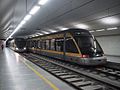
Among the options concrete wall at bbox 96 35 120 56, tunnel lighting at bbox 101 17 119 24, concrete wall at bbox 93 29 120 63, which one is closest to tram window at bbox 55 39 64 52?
tunnel lighting at bbox 101 17 119 24

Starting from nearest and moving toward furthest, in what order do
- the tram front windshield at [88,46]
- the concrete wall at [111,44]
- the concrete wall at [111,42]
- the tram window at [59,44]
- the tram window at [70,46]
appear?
1. the tram front windshield at [88,46]
2. the tram window at [70,46]
3. the tram window at [59,44]
4. the concrete wall at [111,42]
5. the concrete wall at [111,44]

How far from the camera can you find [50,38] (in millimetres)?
17641

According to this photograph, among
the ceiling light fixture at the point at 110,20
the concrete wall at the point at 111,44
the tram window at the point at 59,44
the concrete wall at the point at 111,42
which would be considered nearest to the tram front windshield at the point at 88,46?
the tram window at the point at 59,44

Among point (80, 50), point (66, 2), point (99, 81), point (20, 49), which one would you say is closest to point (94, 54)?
point (80, 50)

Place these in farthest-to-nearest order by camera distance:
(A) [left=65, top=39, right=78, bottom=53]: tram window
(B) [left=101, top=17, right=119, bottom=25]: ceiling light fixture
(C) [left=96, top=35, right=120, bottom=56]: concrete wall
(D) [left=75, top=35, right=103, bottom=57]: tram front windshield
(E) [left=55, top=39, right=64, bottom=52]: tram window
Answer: (C) [left=96, top=35, right=120, bottom=56]: concrete wall, (B) [left=101, top=17, right=119, bottom=25]: ceiling light fixture, (E) [left=55, top=39, right=64, bottom=52]: tram window, (A) [left=65, top=39, right=78, bottom=53]: tram window, (D) [left=75, top=35, right=103, bottom=57]: tram front windshield

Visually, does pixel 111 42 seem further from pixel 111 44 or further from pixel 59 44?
pixel 59 44

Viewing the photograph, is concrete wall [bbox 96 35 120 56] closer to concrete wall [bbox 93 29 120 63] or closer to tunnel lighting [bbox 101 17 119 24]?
concrete wall [bbox 93 29 120 63]

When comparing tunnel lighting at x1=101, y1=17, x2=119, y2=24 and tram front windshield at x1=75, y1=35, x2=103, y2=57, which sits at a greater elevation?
tunnel lighting at x1=101, y1=17, x2=119, y2=24

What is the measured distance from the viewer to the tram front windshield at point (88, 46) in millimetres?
11430

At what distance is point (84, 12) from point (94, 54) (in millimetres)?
5436

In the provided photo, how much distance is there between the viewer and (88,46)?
1177 centimetres

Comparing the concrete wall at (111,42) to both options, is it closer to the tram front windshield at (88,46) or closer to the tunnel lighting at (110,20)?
the tunnel lighting at (110,20)

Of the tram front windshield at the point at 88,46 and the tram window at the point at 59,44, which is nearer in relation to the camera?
the tram front windshield at the point at 88,46

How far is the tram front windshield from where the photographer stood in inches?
450
